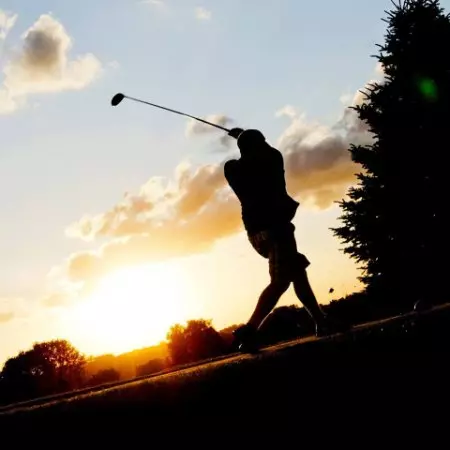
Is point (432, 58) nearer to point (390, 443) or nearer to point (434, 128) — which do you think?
point (434, 128)

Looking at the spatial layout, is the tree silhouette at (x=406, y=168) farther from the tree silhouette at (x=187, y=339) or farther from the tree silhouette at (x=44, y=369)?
the tree silhouette at (x=187, y=339)

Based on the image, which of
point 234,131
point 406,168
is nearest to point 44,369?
point 406,168

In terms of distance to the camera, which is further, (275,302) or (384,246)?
(384,246)

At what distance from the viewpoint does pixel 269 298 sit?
181 inches

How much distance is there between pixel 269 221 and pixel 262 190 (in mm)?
340

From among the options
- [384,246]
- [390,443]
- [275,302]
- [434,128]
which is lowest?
[390,443]

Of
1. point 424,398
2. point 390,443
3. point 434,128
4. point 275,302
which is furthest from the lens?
point 434,128

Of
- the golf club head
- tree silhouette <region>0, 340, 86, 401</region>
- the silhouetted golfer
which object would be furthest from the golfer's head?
tree silhouette <region>0, 340, 86, 401</region>

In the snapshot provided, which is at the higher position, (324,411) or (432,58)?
(432,58)

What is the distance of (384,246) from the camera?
46.0 ft

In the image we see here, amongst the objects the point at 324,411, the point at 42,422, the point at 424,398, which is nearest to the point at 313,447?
the point at 324,411

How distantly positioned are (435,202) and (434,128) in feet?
6.62

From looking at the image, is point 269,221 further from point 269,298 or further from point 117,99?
point 117,99

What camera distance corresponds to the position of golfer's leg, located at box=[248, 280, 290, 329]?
457 centimetres
